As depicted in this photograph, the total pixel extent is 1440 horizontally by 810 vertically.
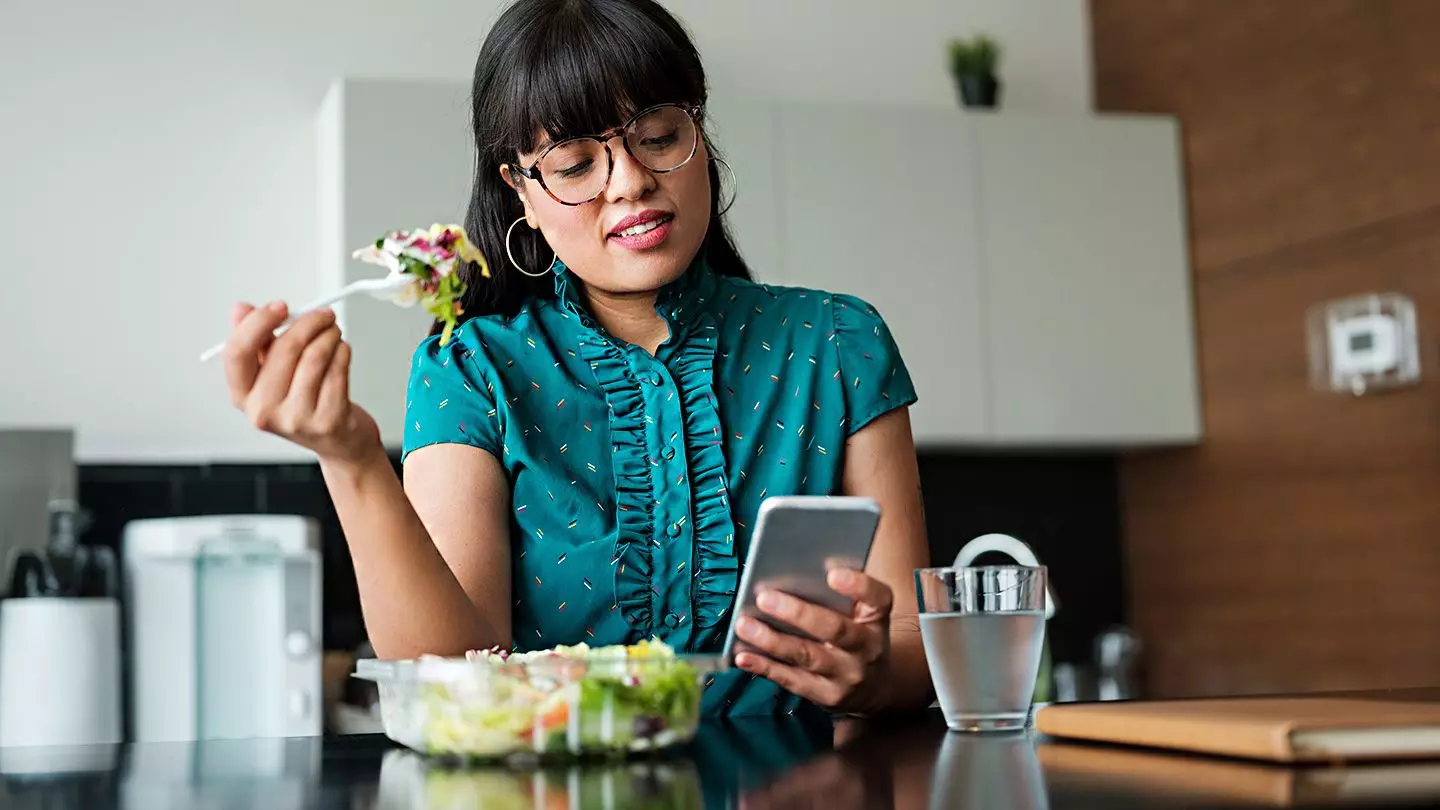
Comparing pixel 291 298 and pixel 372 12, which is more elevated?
pixel 372 12

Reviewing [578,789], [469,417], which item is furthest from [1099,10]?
[578,789]

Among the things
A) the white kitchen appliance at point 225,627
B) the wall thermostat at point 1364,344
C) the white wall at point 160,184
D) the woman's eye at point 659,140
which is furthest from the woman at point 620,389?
the wall thermostat at point 1364,344

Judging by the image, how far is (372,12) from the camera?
349 cm

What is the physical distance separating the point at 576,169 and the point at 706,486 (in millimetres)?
283

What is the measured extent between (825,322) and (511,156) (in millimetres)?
326

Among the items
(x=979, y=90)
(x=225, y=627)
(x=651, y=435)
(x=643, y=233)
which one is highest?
(x=979, y=90)

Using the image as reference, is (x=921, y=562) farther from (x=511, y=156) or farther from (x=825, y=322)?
(x=511, y=156)

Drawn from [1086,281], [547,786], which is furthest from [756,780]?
[1086,281]

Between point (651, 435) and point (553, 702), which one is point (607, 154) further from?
point (553, 702)

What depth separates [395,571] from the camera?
1.05m

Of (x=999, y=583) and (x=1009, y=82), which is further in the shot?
(x=1009, y=82)

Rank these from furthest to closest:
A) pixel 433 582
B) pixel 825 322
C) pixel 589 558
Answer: pixel 825 322 → pixel 589 558 → pixel 433 582

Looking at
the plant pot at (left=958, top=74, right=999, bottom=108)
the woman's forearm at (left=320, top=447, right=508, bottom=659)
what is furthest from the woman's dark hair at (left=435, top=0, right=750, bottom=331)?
the plant pot at (left=958, top=74, right=999, bottom=108)

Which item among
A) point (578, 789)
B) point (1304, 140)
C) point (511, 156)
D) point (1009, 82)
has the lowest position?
point (578, 789)
